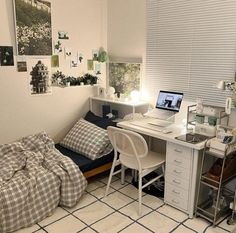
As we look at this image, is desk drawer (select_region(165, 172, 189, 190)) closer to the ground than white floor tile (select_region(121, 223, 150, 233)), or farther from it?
farther from it

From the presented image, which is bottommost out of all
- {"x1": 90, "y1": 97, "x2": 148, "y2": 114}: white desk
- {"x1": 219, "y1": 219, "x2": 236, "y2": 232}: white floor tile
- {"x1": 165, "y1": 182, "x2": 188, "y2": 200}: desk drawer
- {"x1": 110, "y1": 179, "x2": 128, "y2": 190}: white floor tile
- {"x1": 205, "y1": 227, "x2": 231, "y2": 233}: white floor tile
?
A: {"x1": 219, "y1": 219, "x2": 236, "y2": 232}: white floor tile

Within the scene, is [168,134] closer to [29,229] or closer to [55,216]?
[55,216]

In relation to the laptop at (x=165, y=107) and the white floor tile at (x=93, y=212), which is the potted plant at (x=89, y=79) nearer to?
the laptop at (x=165, y=107)

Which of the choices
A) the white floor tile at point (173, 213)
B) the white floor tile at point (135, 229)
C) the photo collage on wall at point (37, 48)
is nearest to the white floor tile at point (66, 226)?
the white floor tile at point (135, 229)

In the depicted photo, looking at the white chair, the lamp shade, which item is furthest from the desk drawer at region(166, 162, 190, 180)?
the lamp shade

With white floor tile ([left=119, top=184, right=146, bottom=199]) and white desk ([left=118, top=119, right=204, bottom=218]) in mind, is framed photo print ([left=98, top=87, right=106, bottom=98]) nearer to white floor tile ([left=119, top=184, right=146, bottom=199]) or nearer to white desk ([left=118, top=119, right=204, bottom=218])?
white desk ([left=118, top=119, right=204, bottom=218])

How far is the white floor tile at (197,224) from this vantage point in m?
2.29

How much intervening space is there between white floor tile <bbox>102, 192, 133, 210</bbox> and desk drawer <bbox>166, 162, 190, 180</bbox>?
545mm

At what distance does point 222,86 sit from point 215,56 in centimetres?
35

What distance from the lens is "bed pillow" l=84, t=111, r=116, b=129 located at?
10.6 feet

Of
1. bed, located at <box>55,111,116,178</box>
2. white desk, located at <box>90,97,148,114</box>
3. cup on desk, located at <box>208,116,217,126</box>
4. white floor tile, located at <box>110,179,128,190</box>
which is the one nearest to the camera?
cup on desk, located at <box>208,116,217,126</box>

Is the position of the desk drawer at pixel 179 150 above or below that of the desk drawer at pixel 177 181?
above

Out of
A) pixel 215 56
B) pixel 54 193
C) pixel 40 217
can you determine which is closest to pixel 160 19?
pixel 215 56

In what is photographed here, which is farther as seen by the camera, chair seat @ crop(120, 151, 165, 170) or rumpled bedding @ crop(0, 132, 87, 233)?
chair seat @ crop(120, 151, 165, 170)
